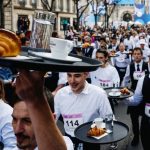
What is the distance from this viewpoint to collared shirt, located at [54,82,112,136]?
14.0 ft

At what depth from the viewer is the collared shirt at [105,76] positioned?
7.21 m

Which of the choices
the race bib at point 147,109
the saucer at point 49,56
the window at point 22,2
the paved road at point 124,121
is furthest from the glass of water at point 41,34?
the window at point 22,2

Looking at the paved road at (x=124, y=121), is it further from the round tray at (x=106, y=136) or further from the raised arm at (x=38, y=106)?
the raised arm at (x=38, y=106)

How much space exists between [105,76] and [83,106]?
9.93 ft

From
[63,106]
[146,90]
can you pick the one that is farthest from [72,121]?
[146,90]

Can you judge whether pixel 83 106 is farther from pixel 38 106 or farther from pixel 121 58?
pixel 121 58

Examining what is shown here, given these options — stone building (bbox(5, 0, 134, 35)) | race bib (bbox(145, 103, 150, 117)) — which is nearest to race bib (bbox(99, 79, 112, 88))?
race bib (bbox(145, 103, 150, 117))

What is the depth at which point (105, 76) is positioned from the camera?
7.24 metres

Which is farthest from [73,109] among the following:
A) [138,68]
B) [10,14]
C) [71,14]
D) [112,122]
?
[71,14]

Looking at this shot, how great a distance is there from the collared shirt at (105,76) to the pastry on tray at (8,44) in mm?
5741

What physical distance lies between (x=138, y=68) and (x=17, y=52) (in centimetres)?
717

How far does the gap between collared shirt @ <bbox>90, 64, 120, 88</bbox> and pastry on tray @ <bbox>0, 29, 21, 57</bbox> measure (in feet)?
18.8

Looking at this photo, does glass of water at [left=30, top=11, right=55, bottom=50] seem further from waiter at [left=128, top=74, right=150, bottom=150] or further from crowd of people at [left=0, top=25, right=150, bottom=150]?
waiter at [left=128, top=74, right=150, bottom=150]

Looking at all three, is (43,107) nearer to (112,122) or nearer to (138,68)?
(112,122)
